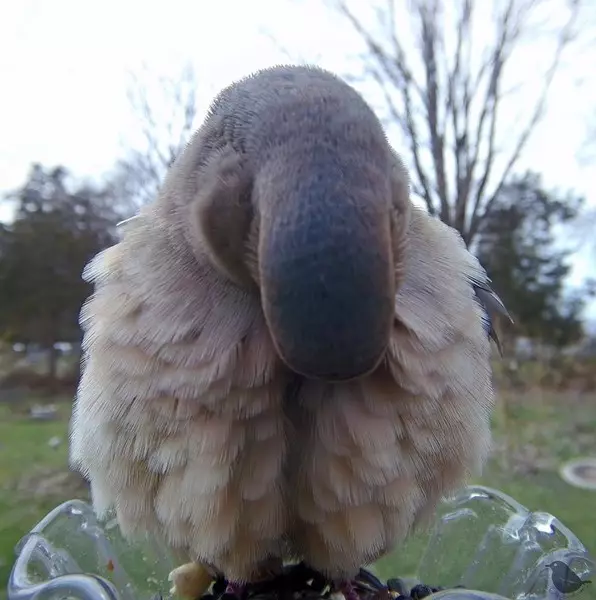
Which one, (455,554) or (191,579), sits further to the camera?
(455,554)

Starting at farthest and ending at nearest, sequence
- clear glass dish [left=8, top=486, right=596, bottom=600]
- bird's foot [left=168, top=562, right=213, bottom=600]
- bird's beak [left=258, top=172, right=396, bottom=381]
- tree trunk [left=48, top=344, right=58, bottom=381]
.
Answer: tree trunk [left=48, top=344, right=58, bottom=381]
bird's foot [left=168, top=562, right=213, bottom=600]
clear glass dish [left=8, top=486, right=596, bottom=600]
bird's beak [left=258, top=172, right=396, bottom=381]

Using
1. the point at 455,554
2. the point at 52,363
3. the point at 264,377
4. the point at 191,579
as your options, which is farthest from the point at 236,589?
the point at 52,363

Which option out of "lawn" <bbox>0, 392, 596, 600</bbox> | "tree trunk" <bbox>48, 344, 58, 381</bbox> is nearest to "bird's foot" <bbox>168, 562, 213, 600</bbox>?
"lawn" <bbox>0, 392, 596, 600</bbox>

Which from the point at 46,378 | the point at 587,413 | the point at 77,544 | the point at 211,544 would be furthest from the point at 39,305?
the point at 211,544

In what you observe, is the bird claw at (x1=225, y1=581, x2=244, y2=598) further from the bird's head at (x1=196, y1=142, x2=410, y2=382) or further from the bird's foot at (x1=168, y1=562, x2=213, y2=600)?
the bird's head at (x1=196, y1=142, x2=410, y2=382)

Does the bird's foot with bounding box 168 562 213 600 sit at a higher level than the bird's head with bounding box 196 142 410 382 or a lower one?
lower

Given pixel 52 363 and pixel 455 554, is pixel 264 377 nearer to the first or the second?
pixel 455 554

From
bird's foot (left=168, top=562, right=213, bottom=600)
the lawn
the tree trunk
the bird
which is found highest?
the bird

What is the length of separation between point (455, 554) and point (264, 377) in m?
0.92

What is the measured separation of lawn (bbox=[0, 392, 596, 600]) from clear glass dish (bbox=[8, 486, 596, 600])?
5.85 ft

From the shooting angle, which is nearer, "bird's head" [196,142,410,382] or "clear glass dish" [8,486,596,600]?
"bird's head" [196,142,410,382]

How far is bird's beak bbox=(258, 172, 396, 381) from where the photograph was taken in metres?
0.72

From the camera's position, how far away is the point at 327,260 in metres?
0.72

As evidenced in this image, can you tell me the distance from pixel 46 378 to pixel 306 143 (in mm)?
8827
